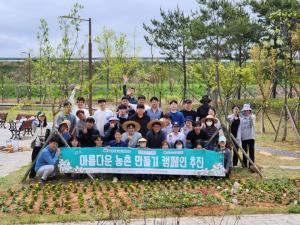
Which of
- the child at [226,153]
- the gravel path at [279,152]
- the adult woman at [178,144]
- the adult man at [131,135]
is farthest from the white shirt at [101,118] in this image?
the gravel path at [279,152]

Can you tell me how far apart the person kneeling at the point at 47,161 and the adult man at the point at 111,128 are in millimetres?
1150

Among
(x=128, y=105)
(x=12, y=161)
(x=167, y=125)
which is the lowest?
(x=12, y=161)

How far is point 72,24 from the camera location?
1233 cm

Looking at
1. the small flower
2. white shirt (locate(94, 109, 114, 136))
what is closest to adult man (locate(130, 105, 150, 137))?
white shirt (locate(94, 109, 114, 136))

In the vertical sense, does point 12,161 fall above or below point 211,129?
below

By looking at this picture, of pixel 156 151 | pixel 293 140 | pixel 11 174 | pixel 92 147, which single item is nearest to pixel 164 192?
pixel 156 151

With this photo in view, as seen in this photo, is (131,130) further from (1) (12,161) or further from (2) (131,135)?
(1) (12,161)

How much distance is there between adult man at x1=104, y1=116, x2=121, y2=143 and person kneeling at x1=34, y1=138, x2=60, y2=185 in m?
1.15

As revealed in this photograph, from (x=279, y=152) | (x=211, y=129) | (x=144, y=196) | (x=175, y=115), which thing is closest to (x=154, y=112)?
(x=175, y=115)

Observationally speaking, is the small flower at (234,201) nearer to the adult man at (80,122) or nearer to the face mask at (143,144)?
the face mask at (143,144)

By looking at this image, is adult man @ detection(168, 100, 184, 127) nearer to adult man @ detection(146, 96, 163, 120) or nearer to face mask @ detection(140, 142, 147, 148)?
adult man @ detection(146, 96, 163, 120)

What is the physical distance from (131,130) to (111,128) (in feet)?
1.58

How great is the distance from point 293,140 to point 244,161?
8.99 metres

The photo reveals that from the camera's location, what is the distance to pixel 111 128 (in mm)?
11203
